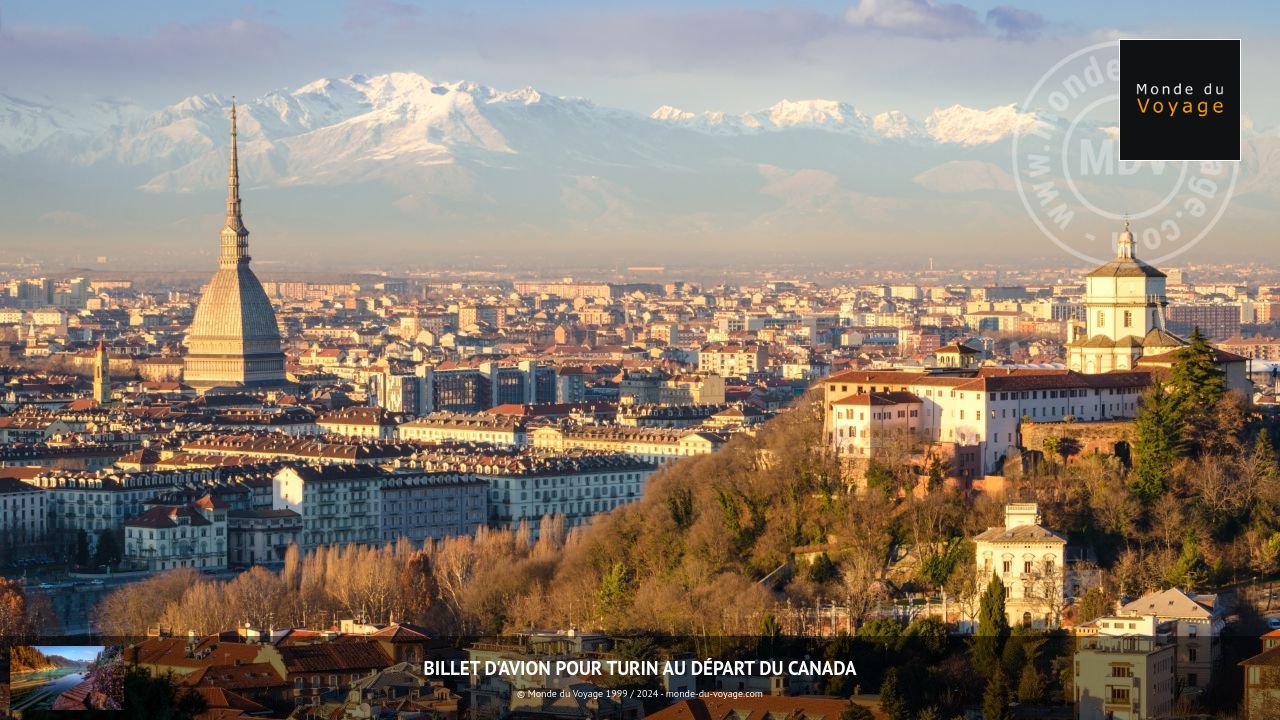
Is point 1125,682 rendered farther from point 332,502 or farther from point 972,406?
point 332,502

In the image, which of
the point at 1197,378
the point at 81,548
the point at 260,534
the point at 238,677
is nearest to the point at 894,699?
the point at 238,677

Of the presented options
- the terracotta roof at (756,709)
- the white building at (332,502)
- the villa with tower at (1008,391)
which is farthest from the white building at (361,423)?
the terracotta roof at (756,709)

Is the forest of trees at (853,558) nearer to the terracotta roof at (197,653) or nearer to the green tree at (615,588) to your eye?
the green tree at (615,588)

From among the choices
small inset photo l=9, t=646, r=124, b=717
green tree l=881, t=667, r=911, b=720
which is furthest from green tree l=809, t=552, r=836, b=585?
small inset photo l=9, t=646, r=124, b=717

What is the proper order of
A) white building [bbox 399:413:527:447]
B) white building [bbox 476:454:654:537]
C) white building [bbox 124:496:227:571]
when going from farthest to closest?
white building [bbox 399:413:527:447]
white building [bbox 476:454:654:537]
white building [bbox 124:496:227:571]

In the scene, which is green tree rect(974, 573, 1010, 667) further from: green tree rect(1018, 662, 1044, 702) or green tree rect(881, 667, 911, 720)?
green tree rect(881, 667, 911, 720)

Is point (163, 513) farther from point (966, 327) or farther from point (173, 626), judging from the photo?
point (966, 327)
